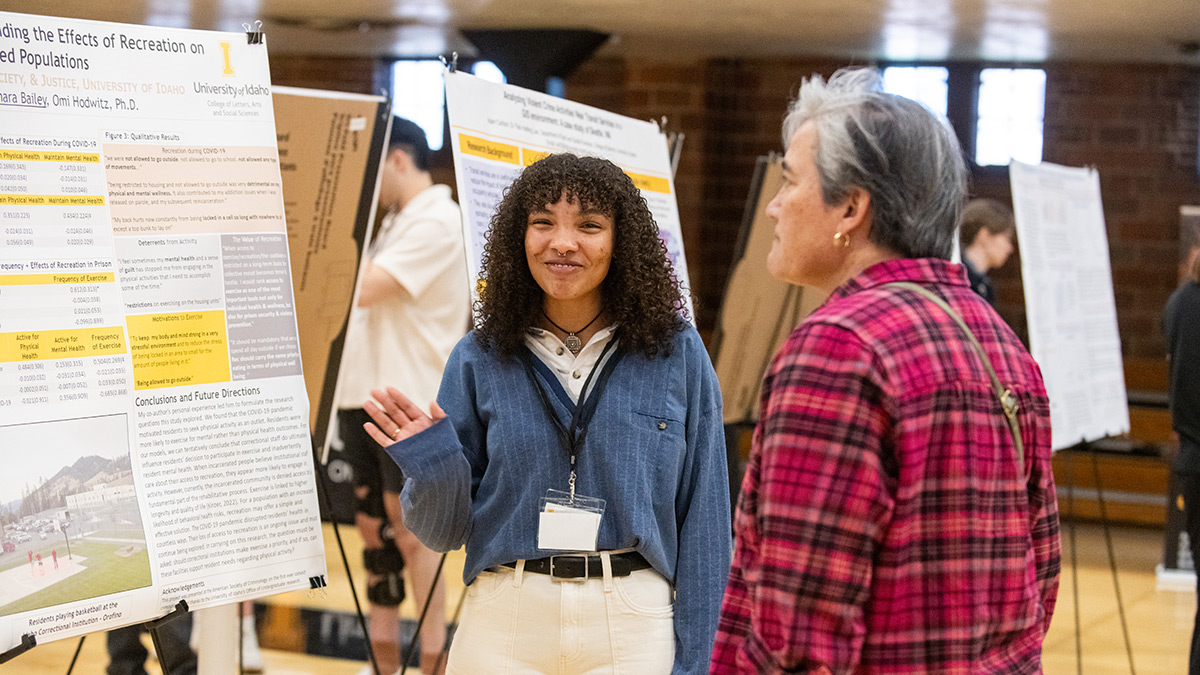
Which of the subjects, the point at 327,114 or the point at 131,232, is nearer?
the point at 131,232

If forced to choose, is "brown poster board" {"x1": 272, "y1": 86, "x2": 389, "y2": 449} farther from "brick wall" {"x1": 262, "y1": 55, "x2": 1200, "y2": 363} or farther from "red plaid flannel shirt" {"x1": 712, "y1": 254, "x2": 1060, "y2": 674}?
"brick wall" {"x1": 262, "y1": 55, "x2": 1200, "y2": 363}

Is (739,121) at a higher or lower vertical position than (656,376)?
higher

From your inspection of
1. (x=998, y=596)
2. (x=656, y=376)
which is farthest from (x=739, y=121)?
(x=998, y=596)

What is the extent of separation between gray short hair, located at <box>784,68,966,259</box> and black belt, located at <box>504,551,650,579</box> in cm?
66

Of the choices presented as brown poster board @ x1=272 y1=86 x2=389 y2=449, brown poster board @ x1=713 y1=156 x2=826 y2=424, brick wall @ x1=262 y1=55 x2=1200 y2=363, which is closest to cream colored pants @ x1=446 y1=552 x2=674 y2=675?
brown poster board @ x1=272 y1=86 x2=389 y2=449

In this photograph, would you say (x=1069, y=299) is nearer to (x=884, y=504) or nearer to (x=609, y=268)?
(x=609, y=268)

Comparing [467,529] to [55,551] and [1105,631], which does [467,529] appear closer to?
[55,551]

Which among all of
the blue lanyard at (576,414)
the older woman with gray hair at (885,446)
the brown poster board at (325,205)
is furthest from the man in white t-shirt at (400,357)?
the older woman with gray hair at (885,446)

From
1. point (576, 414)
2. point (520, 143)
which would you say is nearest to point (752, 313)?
point (520, 143)

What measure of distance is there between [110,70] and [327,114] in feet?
2.59

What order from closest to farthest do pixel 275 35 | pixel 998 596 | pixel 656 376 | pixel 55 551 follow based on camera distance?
pixel 998 596 → pixel 55 551 → pixel 656 376 → pixel 275 35

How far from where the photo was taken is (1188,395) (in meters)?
3.36

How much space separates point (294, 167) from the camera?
249cm

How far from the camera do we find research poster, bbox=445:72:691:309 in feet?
7.29
